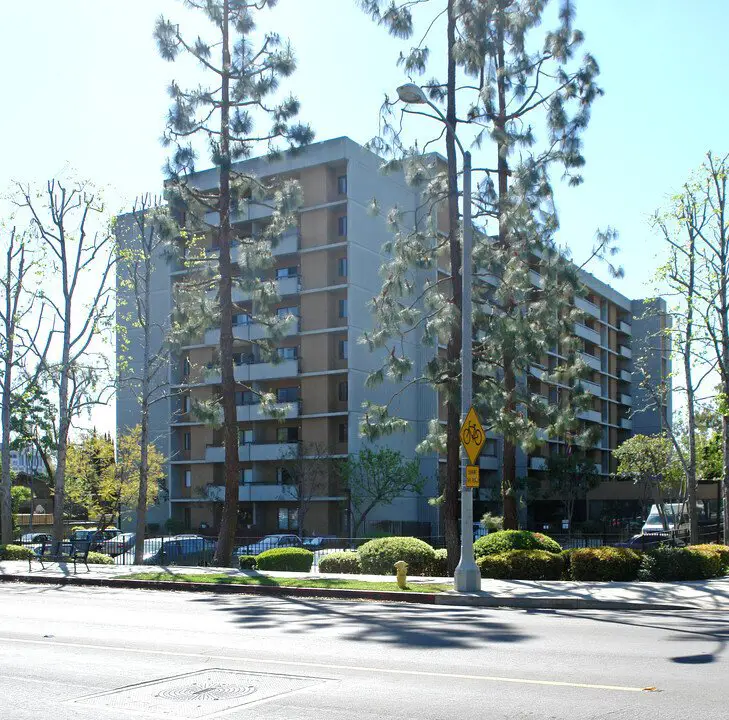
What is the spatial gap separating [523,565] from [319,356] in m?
31.9

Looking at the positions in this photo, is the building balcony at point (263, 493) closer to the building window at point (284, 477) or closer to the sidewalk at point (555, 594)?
the building window at point (284, 477)

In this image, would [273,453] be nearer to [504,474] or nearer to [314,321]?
[314,321]

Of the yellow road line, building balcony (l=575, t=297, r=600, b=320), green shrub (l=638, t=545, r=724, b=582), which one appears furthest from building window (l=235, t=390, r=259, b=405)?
the yellow road line

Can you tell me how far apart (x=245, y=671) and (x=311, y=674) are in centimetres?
70

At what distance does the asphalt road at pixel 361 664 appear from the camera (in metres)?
7.44

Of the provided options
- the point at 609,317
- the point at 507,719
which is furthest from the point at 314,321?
the point at 507,719

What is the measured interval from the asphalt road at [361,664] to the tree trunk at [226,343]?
10.9 metres

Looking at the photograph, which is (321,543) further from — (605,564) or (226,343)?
(605,564)

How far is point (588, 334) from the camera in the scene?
7481 cm

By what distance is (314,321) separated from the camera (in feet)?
170

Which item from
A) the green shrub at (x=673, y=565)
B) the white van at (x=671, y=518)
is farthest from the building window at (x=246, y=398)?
the green shrub at (x=673, y=565)

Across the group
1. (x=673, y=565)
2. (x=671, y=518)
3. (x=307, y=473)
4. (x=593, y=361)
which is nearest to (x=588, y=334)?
(x=593, y=361)

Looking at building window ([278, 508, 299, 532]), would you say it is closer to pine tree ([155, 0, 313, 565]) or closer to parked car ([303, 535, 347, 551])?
parked car ([303, 535, 347, 551])

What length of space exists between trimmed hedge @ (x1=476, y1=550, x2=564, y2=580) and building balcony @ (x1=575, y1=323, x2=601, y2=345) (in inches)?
2097
